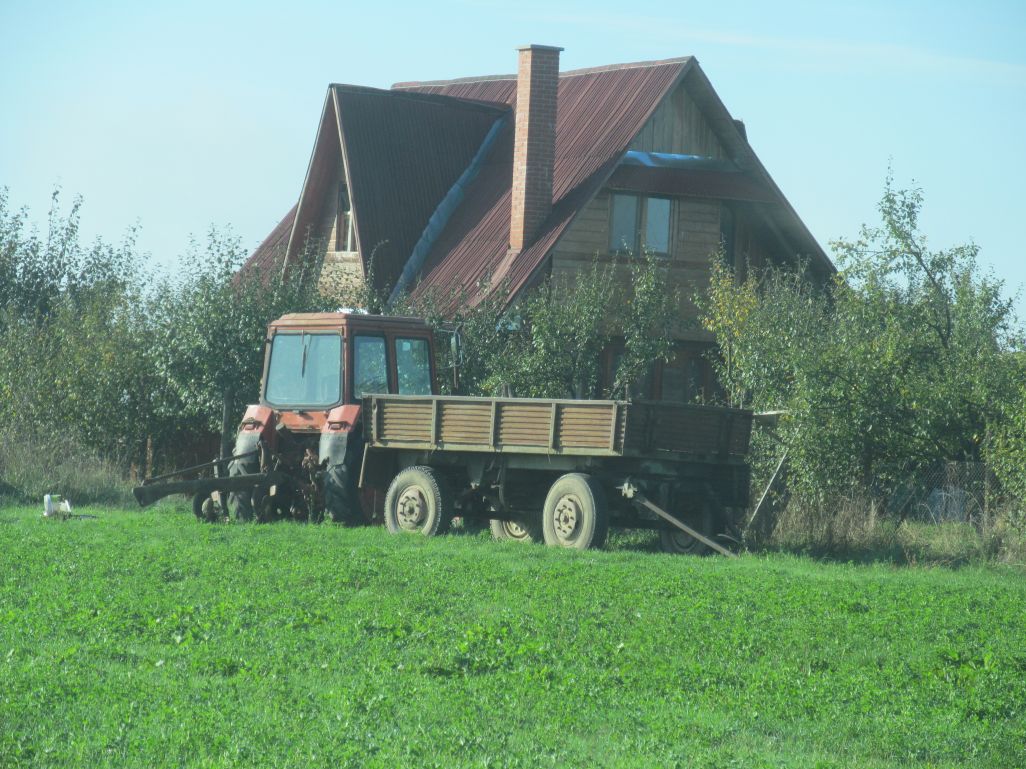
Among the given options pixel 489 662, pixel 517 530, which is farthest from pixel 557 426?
pixel 489 662

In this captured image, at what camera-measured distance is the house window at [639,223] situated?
29.4 meters

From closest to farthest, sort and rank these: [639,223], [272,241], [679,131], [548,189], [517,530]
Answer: [517,530], [548,189], [639,223], [679,131], [272,241]

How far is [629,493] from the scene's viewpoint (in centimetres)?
1659

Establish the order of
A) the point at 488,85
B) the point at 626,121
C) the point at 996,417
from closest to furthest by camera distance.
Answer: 1. the point at 996,417
2. the point at 626,121
3. the point at 488,85

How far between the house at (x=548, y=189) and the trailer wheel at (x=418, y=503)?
25.2 feet

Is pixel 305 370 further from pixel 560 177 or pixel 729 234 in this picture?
pixel 729 234

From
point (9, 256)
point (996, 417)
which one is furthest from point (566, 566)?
point (9, 256)

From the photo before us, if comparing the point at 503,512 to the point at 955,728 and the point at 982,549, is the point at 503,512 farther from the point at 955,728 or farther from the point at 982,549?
the point at 955,728

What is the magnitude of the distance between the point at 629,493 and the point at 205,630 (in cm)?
688

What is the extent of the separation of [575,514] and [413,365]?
176 inches

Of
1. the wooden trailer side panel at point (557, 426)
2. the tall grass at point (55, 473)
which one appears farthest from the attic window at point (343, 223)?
the wooden trailer side panel at point (557, 426)

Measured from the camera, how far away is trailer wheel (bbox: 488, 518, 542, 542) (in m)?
18.9

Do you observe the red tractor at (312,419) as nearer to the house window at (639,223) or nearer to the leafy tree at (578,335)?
the leafy tree at (578,335)

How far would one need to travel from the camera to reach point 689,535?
58.4 ft
